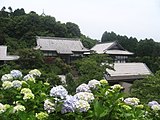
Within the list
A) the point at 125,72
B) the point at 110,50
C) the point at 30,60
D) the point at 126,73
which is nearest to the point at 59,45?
the point at 110,50

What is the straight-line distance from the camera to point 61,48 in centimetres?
2673

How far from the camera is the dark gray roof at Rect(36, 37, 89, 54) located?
26.2 meters

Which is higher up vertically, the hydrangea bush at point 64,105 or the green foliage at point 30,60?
the hydrangea bush at point 64,105

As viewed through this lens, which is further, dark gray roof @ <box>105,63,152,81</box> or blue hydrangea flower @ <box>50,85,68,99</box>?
dark gray roof @ <box>105,63,152,81</box>

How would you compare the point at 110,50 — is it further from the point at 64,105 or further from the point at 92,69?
the point at 64,105

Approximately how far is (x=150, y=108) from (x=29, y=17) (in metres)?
30.8

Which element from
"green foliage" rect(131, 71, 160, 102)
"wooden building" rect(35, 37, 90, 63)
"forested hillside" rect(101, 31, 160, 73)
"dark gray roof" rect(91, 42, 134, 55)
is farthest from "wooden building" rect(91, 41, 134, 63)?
"green foliage" rect(131, 71, 160, 102)

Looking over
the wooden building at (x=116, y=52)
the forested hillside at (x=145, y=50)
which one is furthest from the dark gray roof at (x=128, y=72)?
the wooden building at (x=116, y=52)

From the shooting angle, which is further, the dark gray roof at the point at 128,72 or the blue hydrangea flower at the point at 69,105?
the dark gray roof at the point at 128,72

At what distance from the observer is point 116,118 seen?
5.88 ft

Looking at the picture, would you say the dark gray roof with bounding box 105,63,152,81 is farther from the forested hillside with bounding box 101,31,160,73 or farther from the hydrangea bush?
the hydrangea bush

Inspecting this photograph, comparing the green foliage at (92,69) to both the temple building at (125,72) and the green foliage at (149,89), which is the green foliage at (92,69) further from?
the temple building at (125,72)

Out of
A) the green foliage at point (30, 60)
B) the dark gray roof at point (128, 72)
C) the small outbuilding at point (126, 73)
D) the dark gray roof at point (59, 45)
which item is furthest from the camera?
the dark gray roof at point (59, 45)

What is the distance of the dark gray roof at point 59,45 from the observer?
26250mm
